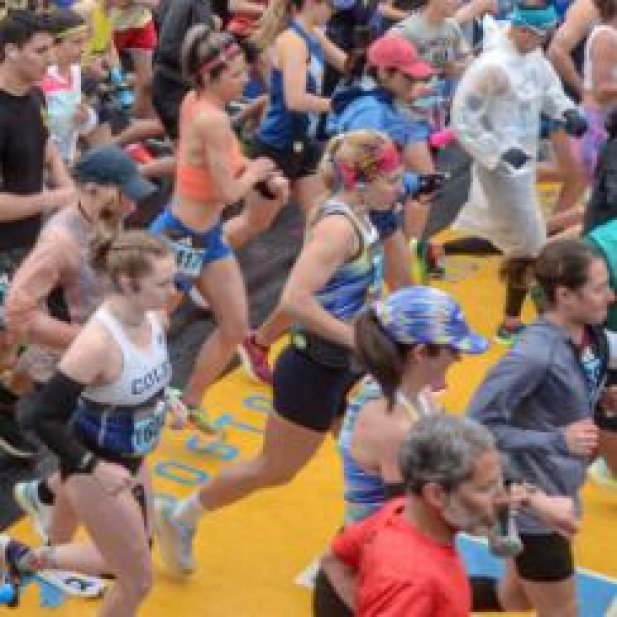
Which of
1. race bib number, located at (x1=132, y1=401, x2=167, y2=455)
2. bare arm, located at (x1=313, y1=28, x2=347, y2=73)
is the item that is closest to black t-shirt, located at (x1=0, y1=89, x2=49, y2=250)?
race bib number, located at (x1=132, y1=401, x2=167, y2=455)

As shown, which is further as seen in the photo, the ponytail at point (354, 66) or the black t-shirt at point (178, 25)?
the black t-shirt at point (178, 25)

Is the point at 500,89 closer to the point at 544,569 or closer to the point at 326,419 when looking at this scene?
the point at 326,419

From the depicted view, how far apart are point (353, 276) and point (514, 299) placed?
2524mm

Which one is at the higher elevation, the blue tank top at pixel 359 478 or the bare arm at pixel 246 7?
the blue tank top at pixel 359 478

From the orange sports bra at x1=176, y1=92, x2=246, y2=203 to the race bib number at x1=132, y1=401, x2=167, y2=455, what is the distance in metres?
1.63

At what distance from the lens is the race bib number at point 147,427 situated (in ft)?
14.3

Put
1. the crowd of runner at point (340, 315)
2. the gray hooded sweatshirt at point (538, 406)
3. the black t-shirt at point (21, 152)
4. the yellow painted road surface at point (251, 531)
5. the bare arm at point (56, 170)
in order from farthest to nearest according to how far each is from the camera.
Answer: the bare arm at point (56, 170) < the black t-shirt at point (21, 152) < the yellow painted road surface at point (251, 531) < the gray hooded sweatshirt at point (538, 406) < the crowd of runner at point (340, 315)

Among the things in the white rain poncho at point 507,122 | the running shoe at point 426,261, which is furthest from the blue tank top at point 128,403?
the running shoe at point 426,261

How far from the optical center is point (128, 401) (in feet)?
14.1

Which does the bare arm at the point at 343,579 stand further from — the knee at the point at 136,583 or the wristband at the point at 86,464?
the knee at the point at 136,583

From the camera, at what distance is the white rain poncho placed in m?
6.87

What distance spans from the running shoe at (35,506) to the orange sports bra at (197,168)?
1.41m

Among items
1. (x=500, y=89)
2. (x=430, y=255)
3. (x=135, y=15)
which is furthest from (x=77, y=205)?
(x=135, y=15)

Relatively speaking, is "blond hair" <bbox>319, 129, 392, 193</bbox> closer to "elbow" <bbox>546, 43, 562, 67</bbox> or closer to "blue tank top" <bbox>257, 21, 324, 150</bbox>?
"blue tank top" <bbox>257, 21, 324, 150</bbox>
